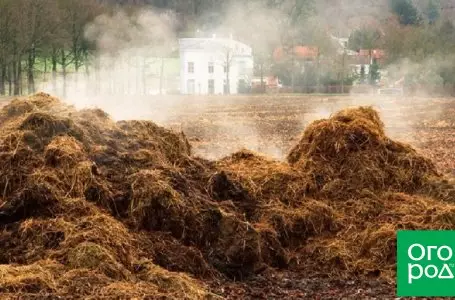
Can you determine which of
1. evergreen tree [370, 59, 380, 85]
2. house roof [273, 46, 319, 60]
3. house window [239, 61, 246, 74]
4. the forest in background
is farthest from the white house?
evergreen tree [370, 59, 380, 85]

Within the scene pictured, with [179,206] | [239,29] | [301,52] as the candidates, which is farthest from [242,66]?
[179,206]

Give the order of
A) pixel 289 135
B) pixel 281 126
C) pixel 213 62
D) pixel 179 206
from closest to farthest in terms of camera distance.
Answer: pixel 179 206 → pixel 289 135 → pixel 281 126 → pixel 213 62

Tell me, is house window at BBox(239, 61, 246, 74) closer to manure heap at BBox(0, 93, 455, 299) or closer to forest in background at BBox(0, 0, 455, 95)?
forest in background at BBox(0, 0, 455, 95)

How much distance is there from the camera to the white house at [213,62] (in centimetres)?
3262

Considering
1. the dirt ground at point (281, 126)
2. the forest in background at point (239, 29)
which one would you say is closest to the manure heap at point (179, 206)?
the dirt ground at point (281, 126)

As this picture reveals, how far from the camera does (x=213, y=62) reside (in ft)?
126

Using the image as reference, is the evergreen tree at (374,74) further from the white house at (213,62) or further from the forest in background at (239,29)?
the white house at (213,62)

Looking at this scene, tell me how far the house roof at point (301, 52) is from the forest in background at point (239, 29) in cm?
63

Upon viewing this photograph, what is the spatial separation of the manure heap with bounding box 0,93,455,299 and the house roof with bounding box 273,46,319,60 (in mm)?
32585

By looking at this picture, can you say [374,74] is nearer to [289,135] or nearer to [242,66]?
[242,66]

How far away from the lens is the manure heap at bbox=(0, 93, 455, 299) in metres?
7.26

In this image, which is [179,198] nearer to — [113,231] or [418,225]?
[113,231]

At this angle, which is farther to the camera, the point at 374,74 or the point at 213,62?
the point at 374,74

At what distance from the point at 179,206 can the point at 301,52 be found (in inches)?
1603
